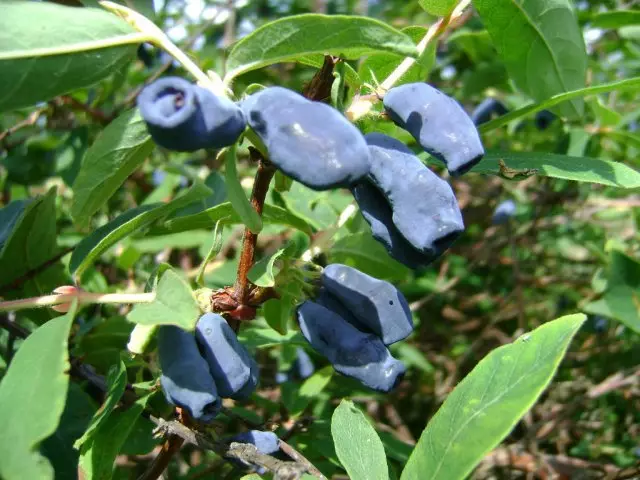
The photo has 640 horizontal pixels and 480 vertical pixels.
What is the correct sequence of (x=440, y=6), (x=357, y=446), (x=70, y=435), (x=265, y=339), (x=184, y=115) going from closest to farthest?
(x=184, y=115) → (x=357, y=446) → (x=440, y=6) → (x=70, y=435) → (x=265, y=339)

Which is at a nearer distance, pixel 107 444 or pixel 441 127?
pixel 441 127

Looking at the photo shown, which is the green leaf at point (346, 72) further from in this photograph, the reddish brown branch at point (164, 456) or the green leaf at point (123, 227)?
the reddish brown branch at point (164, 456)

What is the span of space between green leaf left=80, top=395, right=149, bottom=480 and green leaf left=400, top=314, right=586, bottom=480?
422mm

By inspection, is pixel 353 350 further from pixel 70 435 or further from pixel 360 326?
pixel 70 435

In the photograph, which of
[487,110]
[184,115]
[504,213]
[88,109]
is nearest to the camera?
[184,115]

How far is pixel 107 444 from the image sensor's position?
106 centimetres

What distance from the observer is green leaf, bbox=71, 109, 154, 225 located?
0.96 m

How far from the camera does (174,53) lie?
0.92 m

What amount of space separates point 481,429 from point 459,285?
7.11 feet

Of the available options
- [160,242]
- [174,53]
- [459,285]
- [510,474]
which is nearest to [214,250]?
[174,53]

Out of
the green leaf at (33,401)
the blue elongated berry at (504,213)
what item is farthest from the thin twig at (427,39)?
the blue elongated berry at (504,213)

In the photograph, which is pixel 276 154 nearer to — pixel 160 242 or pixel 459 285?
pixel 160 242

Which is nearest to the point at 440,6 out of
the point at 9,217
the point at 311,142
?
the point at 311,142

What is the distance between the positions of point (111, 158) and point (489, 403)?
1.96 feet
